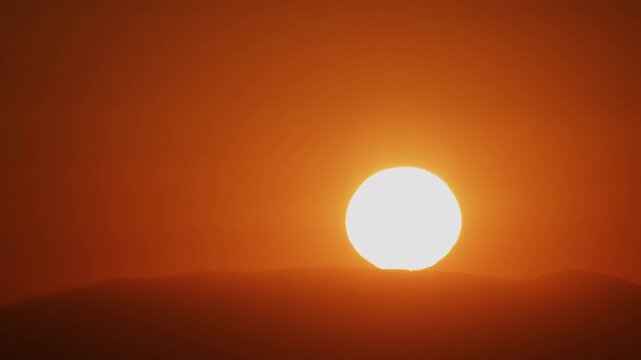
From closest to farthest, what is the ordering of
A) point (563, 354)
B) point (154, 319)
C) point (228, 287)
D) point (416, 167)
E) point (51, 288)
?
point (563, 354) → point (154, 319) → point (228, 287) → point (51, 288) → point (416, 167)

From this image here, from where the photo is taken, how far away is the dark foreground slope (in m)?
33.1

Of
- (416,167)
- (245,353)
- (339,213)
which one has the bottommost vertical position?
(245,353)

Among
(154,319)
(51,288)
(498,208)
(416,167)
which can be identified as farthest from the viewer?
(416,167)

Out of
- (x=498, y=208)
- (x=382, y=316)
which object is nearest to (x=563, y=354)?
(x=382, y=316)

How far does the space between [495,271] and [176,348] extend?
18.1 metres

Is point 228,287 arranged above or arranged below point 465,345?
above

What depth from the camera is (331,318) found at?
1400 inches

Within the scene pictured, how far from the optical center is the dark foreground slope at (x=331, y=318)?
33.1 meters

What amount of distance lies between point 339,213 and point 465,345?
28.1 metres

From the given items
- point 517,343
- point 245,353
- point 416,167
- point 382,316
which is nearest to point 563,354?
point 517,343

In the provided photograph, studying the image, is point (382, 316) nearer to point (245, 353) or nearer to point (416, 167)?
point (245, 353)

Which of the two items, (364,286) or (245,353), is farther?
(364,286)

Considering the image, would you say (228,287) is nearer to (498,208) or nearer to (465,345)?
(465,345)

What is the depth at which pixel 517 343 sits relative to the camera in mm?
33625
